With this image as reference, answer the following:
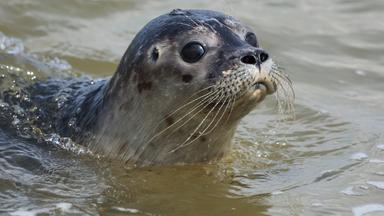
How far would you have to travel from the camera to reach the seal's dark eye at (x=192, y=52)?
17.2ft

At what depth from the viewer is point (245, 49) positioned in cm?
505

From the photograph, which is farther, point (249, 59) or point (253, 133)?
point (253, 133)

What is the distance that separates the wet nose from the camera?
4.97m

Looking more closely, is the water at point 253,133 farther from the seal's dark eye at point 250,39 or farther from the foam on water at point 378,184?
the seal's dark eye at point 250,39

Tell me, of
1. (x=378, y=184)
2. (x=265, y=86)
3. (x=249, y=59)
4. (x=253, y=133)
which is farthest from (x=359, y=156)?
(x=249, y=59)

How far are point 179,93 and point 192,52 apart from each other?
240 millimetres

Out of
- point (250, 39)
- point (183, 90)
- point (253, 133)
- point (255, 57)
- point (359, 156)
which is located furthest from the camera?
point (253, 133)

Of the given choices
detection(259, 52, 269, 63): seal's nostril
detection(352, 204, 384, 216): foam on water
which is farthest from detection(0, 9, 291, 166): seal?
detection(352, 204, 384, 216): foam on water

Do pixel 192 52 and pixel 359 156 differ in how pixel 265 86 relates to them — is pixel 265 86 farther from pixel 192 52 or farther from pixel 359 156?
pixel 359 156

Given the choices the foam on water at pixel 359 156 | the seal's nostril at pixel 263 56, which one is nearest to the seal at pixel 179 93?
the seal's nostril at pixel 263 56

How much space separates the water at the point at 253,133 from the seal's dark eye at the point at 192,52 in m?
0.69

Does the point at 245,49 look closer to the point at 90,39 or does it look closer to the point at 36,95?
the point at 36,95

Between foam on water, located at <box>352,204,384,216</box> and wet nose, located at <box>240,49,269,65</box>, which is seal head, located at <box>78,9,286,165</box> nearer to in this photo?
wet nose, located at <box>240,49,269,65</box>

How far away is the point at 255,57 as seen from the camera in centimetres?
496
